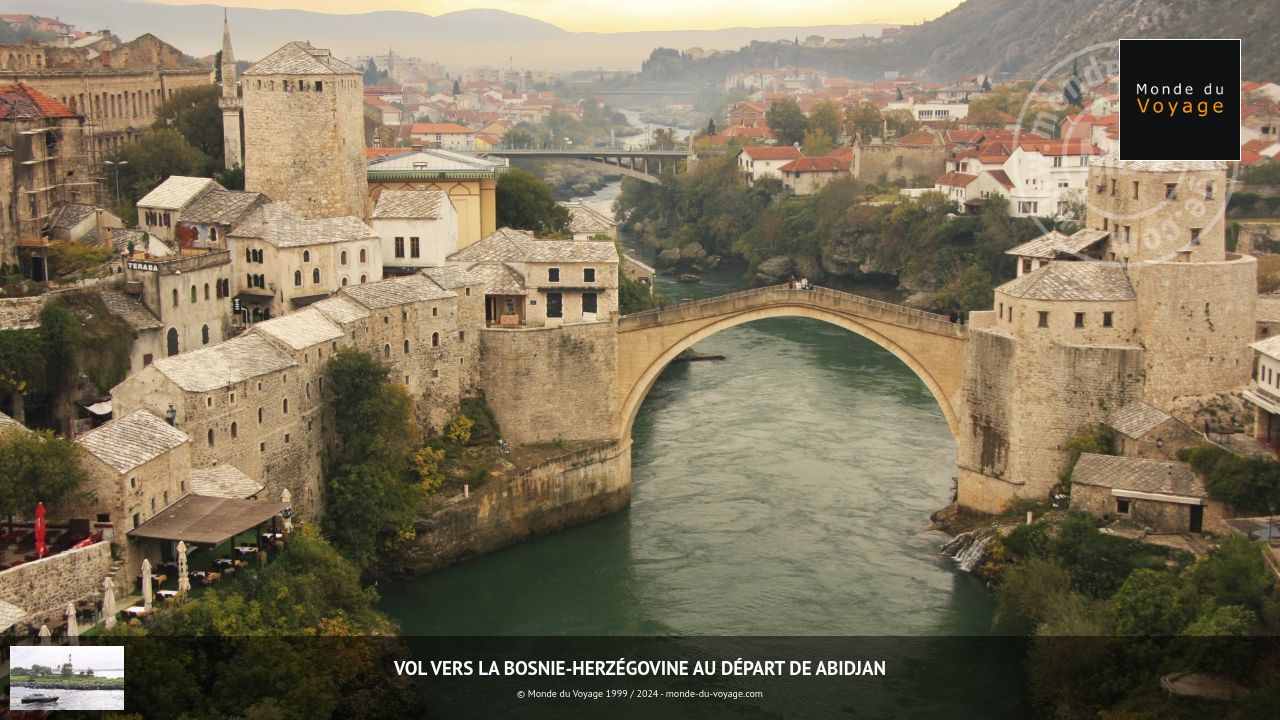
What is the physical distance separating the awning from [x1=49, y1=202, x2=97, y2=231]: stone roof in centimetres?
1145

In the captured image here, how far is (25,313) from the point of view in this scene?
1210 inches

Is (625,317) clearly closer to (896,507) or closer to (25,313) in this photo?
(896,507)

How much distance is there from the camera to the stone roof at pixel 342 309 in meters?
32.1

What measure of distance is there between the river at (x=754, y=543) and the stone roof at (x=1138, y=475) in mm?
3003

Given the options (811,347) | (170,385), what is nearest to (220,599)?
(170,385)

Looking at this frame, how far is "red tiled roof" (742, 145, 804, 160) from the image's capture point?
263 feet

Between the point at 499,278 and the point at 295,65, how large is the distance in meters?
7.41

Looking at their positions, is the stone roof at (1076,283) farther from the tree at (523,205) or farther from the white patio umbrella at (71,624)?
the white patio umbrella at (71,624)

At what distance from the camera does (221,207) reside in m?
37.4

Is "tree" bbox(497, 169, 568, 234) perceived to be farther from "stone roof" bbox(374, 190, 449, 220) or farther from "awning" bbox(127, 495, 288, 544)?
"awning" bbox(127, 495, 288, 544)

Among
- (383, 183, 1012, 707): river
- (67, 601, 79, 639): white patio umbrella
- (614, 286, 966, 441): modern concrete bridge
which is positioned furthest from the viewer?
(614, 286, 966, 441): modern concrete bridge

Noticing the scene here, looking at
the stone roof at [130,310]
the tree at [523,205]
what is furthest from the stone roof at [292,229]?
the tree at [523,205]

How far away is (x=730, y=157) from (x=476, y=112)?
2881 inches

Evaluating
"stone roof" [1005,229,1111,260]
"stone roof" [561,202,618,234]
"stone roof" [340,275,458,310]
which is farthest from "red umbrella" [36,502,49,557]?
"stone roof" [561,202,618,234]
